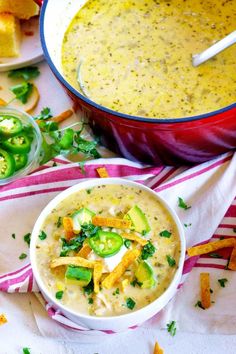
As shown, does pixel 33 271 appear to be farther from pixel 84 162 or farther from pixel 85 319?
pixel 84 162

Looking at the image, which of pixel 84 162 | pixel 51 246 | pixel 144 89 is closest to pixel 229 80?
pixel 144 89

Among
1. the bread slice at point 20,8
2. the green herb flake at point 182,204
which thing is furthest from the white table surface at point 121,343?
the bread slice at point 20,8

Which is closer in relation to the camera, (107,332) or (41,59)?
(107,332)

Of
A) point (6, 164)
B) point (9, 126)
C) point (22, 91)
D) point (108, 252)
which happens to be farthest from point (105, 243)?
point (22, 91)

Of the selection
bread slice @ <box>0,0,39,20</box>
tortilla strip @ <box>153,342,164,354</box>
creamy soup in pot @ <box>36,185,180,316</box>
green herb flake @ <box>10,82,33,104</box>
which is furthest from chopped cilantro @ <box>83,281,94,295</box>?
bread slice @ <box>0,0,39,20</box>

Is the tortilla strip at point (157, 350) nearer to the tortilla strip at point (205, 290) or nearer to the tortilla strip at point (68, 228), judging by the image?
the tortilla strip at point (205, 290)
